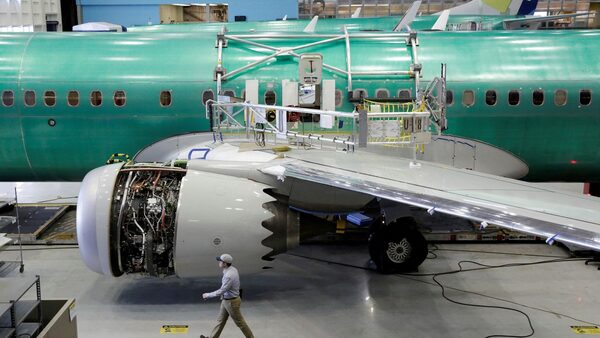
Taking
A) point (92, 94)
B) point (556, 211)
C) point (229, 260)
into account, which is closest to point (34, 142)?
point (92, 94)

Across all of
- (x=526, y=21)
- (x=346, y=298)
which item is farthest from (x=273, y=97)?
(x=526, y=21)

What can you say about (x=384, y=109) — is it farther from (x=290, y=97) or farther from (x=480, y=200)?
(x=480, y=200)

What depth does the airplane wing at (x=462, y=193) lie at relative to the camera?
252 inches

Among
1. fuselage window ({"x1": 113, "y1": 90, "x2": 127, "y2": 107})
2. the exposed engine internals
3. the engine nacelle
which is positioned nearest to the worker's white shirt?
the engine nacelle

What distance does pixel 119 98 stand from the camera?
1198cm

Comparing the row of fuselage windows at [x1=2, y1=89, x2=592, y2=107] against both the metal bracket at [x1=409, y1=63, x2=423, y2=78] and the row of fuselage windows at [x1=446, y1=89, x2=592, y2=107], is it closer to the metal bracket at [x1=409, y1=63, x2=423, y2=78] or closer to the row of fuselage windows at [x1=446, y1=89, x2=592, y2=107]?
the row of fuselage windows at [x1=446, y1=89, x2=592, y2=107]

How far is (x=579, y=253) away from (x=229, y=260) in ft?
24.4

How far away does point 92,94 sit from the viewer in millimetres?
11984

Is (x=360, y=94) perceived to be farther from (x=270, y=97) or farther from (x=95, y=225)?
(x=95, y=225)

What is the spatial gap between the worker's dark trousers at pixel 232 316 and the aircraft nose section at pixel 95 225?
6.56 feet

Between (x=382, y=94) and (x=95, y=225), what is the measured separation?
5882 mm

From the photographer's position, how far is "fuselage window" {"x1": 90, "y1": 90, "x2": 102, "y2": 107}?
11977 mm

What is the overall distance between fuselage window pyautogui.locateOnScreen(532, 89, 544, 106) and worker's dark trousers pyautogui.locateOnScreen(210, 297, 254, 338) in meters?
7.18

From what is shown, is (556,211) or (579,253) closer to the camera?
(556,211)
